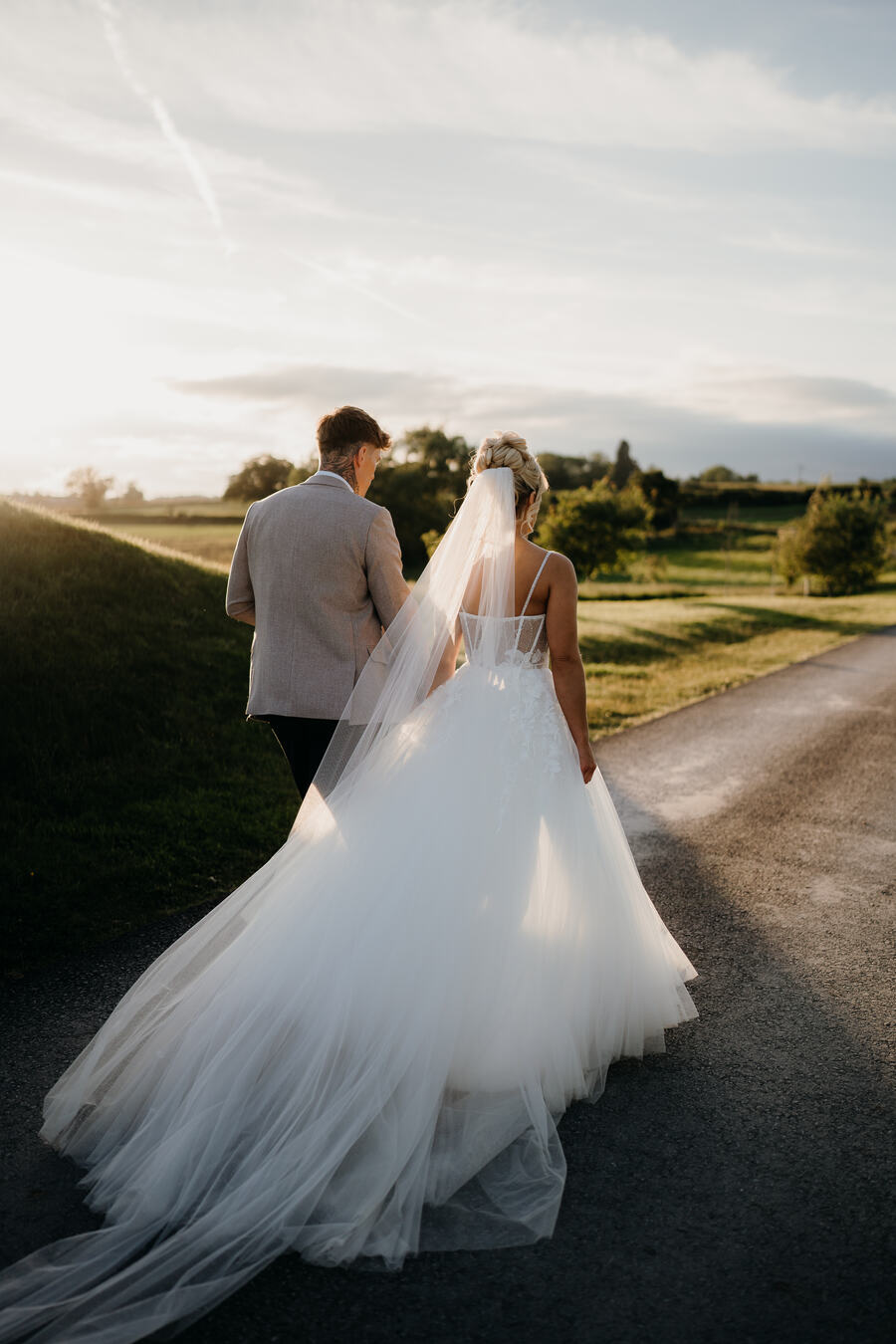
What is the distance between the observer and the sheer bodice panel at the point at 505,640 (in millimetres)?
4414

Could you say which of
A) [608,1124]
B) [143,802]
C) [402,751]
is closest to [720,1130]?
[608,1124]

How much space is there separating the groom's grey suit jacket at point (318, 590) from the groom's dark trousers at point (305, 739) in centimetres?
8

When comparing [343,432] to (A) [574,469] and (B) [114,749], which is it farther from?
(A) [574,469]

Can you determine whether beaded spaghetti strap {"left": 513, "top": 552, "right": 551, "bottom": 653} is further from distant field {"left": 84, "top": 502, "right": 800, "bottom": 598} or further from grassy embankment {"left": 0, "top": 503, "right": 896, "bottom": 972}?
distant field {"left": 84, "top": 502, "right": 800, "bottom": 598}

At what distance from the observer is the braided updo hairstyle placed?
4426 millimetres

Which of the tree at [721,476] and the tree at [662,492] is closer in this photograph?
the tree at [662,492]

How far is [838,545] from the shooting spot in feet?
164

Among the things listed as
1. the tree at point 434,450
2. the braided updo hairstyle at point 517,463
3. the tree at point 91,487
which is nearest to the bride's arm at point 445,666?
the braided updo hairstyle at point 517,463

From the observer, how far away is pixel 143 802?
7707 millimetres

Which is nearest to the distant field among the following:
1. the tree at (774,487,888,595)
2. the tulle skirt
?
the tree at (774,487,888,595)

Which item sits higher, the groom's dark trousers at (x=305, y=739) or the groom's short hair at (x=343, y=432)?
the groom's short hair at (x=343, y=432)

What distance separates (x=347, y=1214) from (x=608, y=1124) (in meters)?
1.14

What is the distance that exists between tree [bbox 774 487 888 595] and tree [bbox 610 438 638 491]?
237 ft

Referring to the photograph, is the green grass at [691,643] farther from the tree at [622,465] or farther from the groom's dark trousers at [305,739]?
the tree at [622,465]
